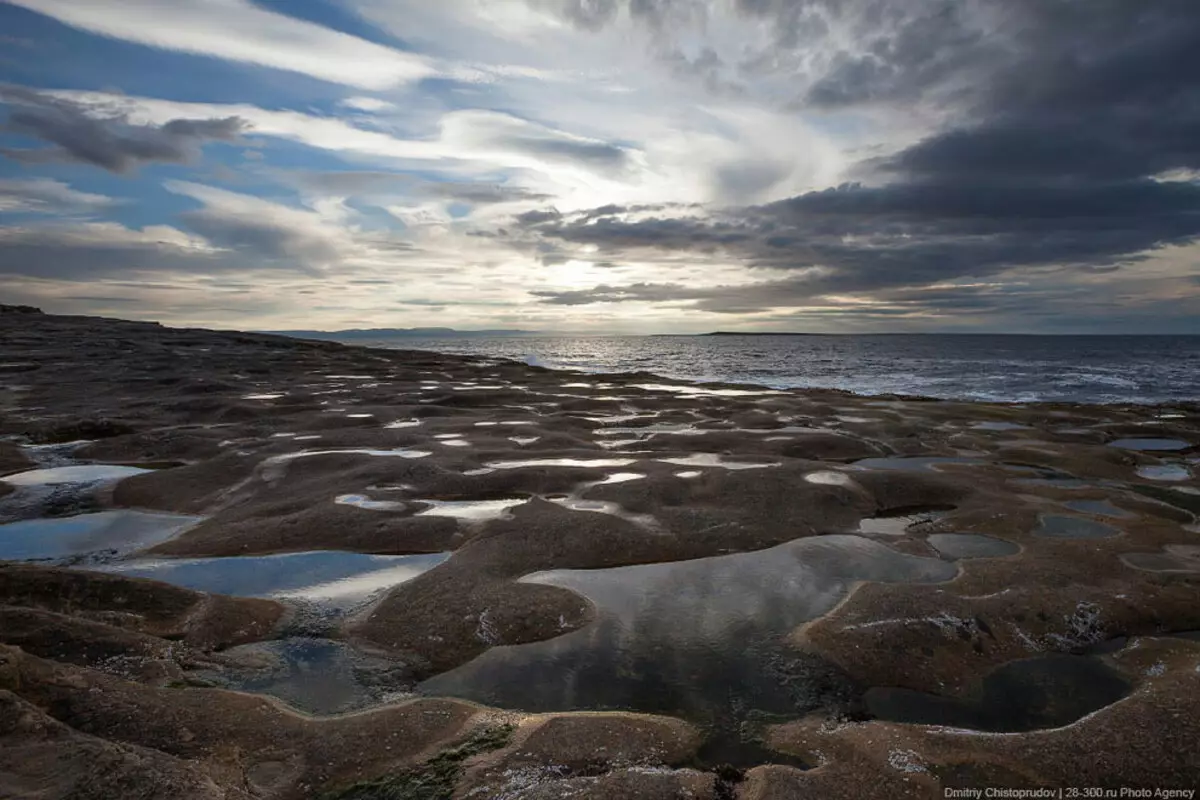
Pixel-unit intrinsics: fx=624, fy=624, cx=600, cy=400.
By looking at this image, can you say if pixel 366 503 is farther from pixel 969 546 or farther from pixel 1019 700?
pixel 969 546

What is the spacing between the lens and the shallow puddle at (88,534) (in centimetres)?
930

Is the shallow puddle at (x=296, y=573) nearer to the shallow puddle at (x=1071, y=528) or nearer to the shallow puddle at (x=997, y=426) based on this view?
the shallow puddle at (x=1071, y=528)

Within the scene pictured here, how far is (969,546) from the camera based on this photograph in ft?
31.4

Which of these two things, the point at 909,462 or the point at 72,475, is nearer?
the point at 72,475

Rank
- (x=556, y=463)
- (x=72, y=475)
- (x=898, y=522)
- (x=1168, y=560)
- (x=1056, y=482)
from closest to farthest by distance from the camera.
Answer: (x=1168, y=560), (x=898, y=522), (x=72, y=475), (x=1056, y=482), (x=556, y=463)

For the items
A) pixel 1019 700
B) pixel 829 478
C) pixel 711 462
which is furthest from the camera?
pixel 711 462

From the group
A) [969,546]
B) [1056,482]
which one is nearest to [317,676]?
[969,546]

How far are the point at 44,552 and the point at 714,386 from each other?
32059 millimetres

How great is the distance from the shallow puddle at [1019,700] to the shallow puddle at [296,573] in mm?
5921

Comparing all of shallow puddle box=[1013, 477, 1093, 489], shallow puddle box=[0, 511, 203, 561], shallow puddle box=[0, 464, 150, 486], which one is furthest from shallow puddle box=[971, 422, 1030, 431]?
shallow puddle box=[0, 464, 150, 486]

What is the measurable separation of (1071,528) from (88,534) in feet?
53.0

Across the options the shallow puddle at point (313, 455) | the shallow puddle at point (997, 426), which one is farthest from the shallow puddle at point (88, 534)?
the shallow puddle at point (997, 426)

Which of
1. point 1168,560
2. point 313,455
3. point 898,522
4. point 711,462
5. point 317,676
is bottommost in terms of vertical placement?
point 317,676

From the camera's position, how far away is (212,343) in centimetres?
5697
